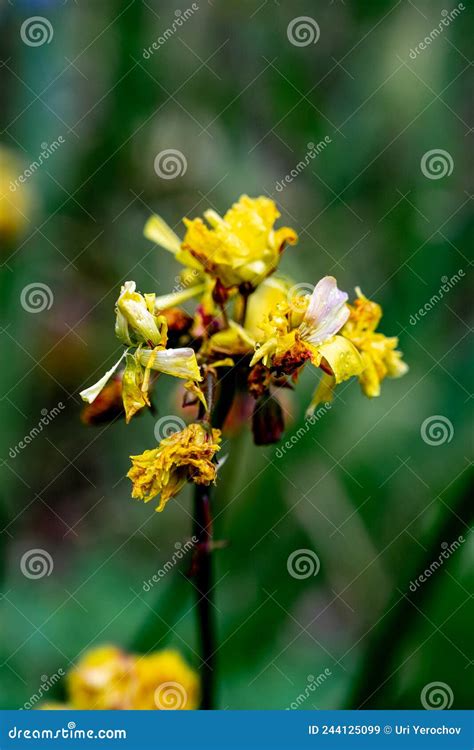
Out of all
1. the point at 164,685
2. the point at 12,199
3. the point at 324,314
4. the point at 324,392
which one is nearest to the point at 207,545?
the point at 324,392

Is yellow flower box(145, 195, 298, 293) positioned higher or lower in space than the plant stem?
higher

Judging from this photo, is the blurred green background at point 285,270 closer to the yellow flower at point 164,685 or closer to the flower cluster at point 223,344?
the yellow flower at point 164,685

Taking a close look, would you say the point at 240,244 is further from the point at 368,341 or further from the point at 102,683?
the point at 102,683

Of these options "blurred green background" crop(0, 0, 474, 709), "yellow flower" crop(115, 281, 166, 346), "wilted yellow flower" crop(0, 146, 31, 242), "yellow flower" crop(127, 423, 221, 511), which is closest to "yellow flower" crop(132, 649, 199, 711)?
"blurred green background" crop(0, 0, 474, 709)

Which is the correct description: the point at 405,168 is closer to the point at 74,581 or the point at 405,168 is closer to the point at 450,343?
the point at 450,343

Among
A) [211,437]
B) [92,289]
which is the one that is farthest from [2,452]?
[211,437]

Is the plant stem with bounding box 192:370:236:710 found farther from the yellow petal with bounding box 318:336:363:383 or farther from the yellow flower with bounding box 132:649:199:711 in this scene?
the yellow flower with bounding box 132:649:199:711

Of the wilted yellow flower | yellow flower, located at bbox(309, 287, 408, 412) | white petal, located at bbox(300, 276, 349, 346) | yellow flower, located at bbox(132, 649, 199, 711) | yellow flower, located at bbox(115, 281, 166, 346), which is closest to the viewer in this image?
yellow flower, located at bbox(115, 281, 166, 346)
